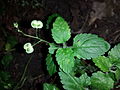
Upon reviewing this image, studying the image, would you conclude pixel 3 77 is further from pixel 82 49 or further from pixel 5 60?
pixel 82 49

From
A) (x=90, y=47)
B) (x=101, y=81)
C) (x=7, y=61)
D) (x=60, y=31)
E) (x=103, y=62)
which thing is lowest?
(x=7, y=61)

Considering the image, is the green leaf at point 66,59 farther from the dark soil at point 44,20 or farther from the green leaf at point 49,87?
the dark soil at point 44,20

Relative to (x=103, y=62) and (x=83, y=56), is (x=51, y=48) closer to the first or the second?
(x=83, y=56)

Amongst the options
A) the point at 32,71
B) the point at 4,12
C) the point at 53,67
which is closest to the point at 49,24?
the point at 53,67

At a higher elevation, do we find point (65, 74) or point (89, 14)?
point (89, 14)

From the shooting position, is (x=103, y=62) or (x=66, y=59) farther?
(x=103, y=62)

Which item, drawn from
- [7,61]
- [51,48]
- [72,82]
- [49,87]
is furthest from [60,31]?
[7,61]
